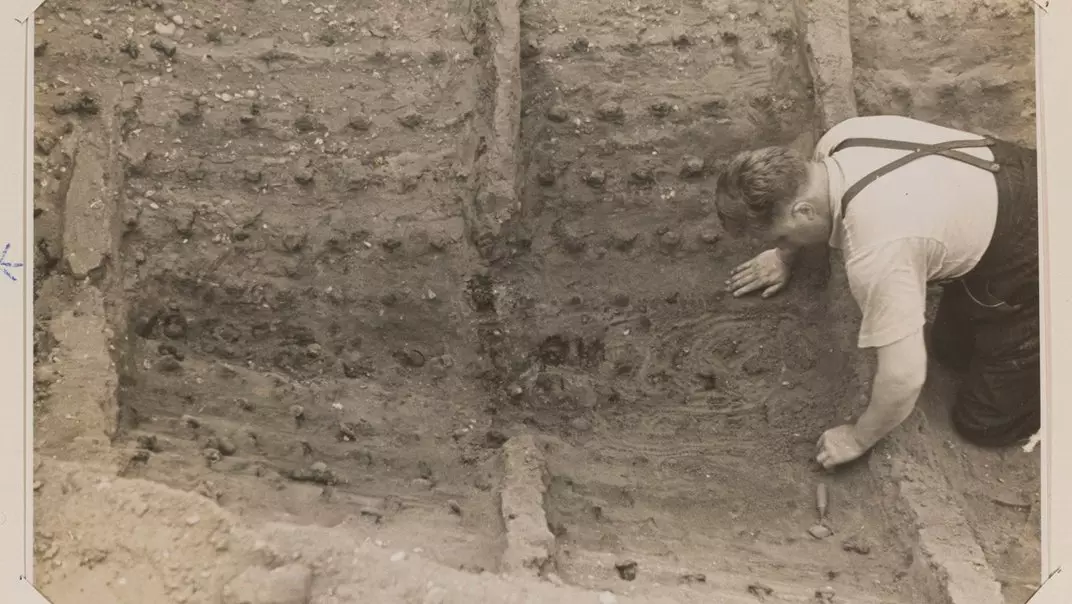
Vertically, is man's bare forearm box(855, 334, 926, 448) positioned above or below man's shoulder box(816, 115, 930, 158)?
below

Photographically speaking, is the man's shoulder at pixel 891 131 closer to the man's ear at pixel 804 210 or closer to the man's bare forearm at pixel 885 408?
the man's ear at pixel 804 210

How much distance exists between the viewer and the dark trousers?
1740 mm

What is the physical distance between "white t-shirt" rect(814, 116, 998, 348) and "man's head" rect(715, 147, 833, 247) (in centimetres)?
4

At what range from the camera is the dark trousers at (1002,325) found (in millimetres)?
1740

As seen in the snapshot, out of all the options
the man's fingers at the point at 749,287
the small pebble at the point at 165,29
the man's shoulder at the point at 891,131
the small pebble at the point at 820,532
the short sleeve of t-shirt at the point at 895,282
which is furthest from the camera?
the man's fingers at the point at 749,287

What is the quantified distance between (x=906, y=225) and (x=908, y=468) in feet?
2.06

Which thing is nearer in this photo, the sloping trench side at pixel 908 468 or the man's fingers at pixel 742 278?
the sloping trench side at pixel 908 468

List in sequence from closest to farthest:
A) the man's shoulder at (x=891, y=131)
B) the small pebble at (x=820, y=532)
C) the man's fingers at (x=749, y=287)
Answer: the man's shoulder at (x=891, y=131) < the small pebble at (x=820, y=532) < the man's fingers at (x=749, y=287)

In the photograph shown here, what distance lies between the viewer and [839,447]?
2021 millimetres

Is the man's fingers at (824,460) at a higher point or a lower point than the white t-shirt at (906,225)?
lower

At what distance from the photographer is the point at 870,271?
1711 mm

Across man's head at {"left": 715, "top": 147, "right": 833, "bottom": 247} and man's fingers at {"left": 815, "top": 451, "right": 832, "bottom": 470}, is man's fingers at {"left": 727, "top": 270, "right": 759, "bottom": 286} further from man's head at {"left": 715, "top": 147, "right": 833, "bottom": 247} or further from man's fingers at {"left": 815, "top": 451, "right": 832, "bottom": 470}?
man's fingers at {"left": 815, "top": 451, "right": 832, "bottom": 470}
